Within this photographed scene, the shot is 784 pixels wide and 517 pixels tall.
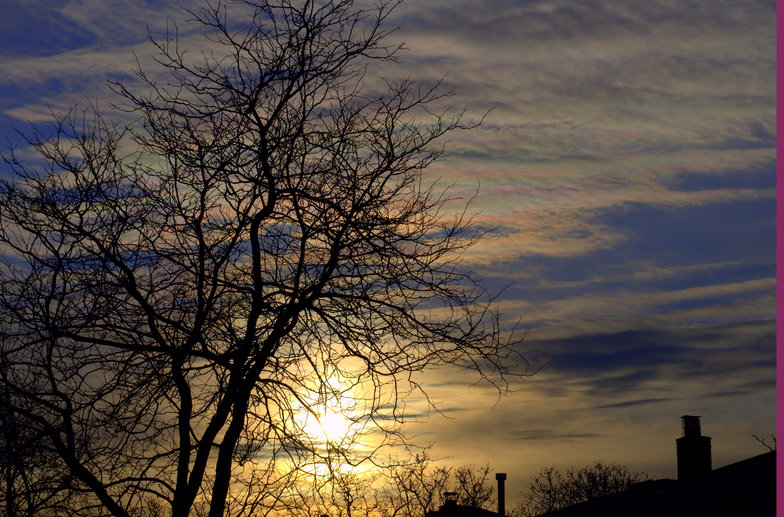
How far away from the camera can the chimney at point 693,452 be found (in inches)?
1004

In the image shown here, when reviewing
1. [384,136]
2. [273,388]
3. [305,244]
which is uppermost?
[384,136]

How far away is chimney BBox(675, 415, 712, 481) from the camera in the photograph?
25500 mm

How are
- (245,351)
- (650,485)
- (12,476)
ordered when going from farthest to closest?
(650,485)
(12,476)
(245,351)

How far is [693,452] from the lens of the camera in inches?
1008

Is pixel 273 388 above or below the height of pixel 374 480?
above

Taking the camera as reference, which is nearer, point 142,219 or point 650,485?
point 142,219

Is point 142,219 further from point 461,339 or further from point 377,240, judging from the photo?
point 461,339

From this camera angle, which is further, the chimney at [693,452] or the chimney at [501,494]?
the chimney at [501,494]

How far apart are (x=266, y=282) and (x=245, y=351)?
3.08 feet

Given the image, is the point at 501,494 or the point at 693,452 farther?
the point at 501,494

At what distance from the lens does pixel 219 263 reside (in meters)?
10.3

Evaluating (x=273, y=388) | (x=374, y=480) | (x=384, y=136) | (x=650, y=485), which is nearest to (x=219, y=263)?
(x=273, y=388)

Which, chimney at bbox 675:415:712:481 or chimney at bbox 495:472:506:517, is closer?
chimney at bbox 675:415:712:481

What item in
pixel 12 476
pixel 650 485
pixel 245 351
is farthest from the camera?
pixel 650 485
